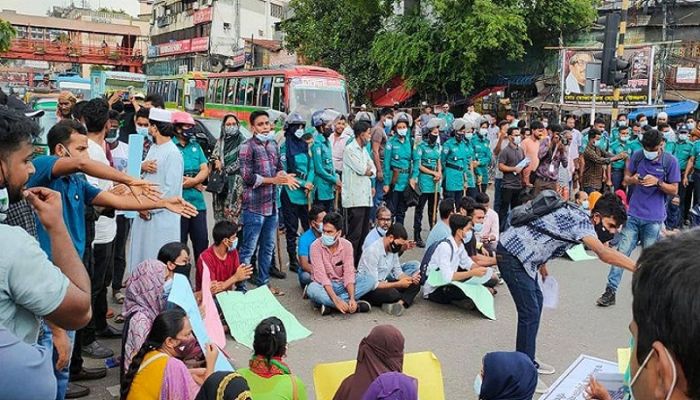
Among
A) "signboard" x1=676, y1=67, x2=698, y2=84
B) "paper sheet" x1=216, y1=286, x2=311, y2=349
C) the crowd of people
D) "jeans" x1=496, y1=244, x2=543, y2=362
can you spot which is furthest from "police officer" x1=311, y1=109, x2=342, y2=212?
"signboard" x1=676, y1=67, x2=698, y2=84

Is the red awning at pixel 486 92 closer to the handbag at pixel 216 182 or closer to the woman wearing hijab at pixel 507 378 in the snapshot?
the handbag at pixel 216 182

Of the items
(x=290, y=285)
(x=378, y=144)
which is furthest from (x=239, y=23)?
(x=290, y=285)

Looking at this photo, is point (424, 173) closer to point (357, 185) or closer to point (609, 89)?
point (357, 185)

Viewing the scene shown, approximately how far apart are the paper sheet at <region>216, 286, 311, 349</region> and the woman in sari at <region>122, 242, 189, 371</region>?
978mm

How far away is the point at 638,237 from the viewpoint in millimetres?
6402

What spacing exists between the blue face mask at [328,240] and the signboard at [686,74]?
17.0m

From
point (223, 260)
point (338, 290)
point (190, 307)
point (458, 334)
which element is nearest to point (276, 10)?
point (338, 290)

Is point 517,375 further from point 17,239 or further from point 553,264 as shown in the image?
point 553,264

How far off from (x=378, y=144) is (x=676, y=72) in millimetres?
13819

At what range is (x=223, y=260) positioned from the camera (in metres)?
5.19

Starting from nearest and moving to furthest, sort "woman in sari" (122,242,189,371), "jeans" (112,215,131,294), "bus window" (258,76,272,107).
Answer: "woman in sari" (122,242,189,371), "jeans" (112,215,131,294), "bus window" (258,76,272,107)

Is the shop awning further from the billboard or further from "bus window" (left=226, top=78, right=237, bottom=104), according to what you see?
"bus window" (left=226, top=78, right=237, bottom=104)

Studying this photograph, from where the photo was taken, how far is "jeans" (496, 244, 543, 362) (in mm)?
4324

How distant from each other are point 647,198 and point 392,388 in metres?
4.46
